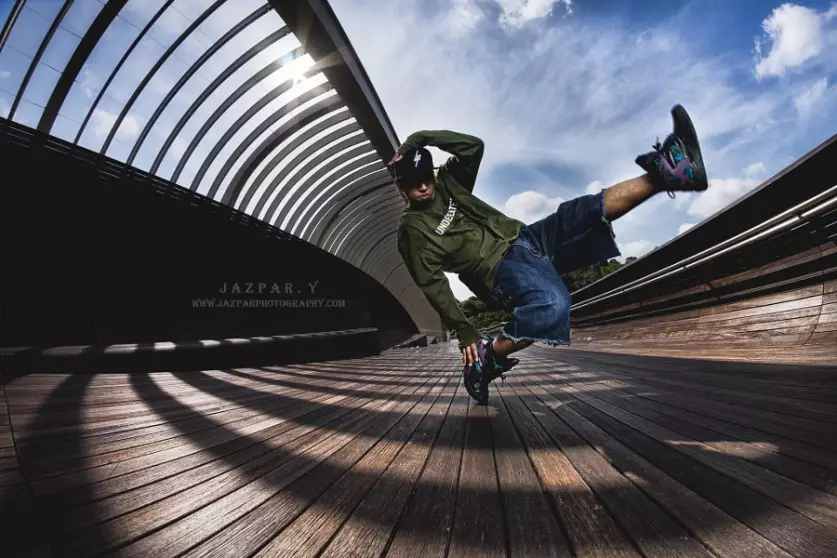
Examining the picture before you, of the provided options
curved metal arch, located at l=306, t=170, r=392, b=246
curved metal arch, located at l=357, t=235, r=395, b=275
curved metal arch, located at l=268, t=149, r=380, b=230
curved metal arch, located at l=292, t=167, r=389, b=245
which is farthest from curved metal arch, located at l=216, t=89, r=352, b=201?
curved metal arch, located at l=357, t=235, r=395, b=275

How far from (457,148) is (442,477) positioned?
2.07 m

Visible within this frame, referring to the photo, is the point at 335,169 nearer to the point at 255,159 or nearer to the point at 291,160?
the point at 291,160

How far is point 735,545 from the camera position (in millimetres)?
850

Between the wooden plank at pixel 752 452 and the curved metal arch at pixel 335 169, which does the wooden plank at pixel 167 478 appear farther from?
the curved metal arch at pixel 335 169

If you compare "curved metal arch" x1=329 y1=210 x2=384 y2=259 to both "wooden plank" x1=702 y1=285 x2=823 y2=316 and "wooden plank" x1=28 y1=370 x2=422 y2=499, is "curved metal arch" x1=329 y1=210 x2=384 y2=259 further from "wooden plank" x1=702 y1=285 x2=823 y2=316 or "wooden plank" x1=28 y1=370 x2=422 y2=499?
"wooden plank" x1=28 y1=370 x2=422 y2=499

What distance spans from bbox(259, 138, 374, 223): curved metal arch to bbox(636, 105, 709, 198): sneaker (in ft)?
42.5

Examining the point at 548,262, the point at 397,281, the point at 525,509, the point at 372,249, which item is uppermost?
the point at 372,249

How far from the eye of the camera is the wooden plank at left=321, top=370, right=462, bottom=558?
922 mm

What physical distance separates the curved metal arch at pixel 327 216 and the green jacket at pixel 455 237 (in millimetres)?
16383

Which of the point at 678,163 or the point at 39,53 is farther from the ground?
the point at 39,53

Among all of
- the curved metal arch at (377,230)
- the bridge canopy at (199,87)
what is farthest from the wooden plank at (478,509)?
the curved metal arch at (377,230)

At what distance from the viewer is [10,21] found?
24.9ft

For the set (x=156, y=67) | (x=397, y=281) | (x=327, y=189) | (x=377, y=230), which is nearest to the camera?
(x=156, y=67)

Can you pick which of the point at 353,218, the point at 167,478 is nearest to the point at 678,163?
the point at 167,478
